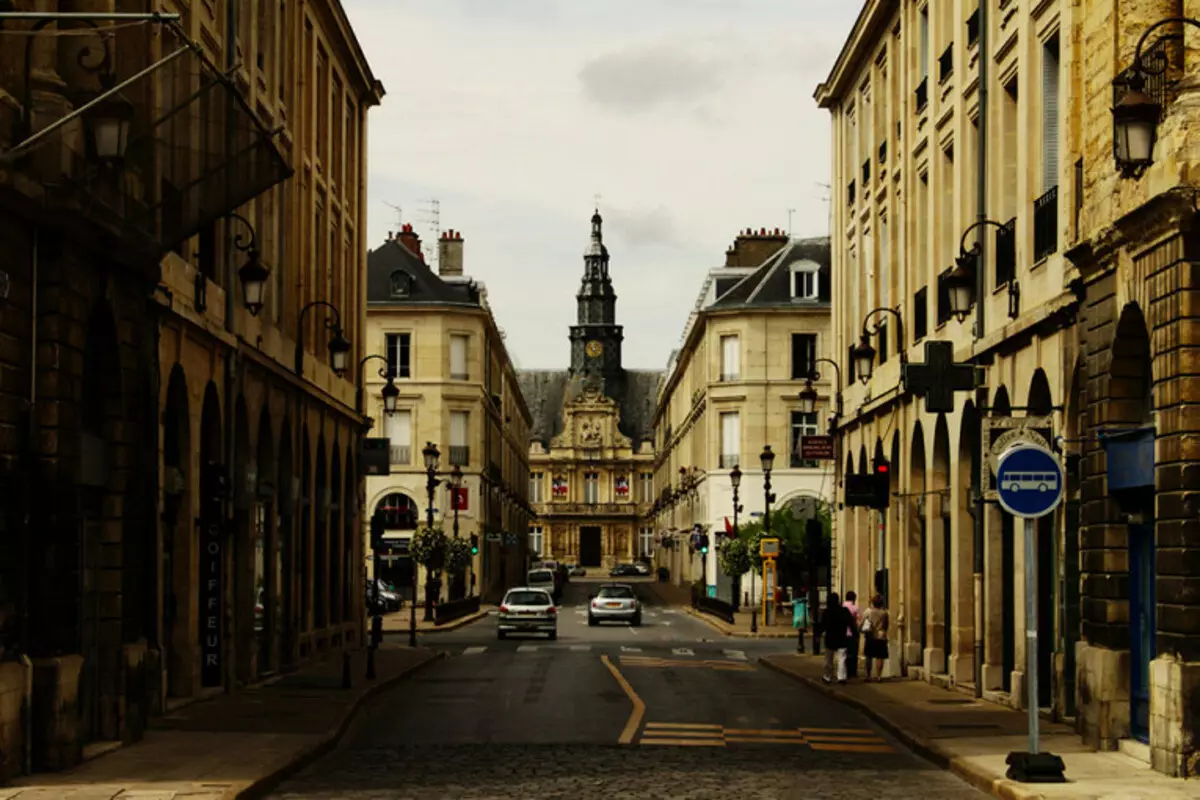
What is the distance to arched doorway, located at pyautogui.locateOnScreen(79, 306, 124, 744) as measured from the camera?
1941cm

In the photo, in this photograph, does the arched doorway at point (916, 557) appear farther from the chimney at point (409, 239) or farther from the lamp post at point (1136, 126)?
the chimney at point (409, 239)

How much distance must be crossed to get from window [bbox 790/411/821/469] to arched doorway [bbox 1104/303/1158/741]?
56511 mm

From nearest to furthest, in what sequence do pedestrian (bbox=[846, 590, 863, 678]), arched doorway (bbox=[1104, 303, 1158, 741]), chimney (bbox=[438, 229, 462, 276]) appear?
arched doorway (bbox=[1104, 303, 1158, 741]), pedestrian (bbox=[846, 590, 863, 678]), chimney (bbox=[438, 229, 462, 276])

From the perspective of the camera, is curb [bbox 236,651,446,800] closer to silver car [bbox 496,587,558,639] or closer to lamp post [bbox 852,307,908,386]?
lamp post [bbox 852,307,908,386]

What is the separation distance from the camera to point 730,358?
267 feet

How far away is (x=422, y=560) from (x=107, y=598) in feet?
166

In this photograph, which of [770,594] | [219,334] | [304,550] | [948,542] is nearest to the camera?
[219,334]

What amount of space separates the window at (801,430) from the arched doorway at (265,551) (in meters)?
44.5

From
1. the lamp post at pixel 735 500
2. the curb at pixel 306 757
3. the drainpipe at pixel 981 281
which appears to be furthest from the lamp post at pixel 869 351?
the lamp post at pixel 735 500

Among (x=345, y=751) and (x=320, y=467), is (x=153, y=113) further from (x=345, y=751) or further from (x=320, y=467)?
(x=320, y=467)

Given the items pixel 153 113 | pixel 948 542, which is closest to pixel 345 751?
pixel 153 113

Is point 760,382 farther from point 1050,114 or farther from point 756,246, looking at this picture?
point 1050,114

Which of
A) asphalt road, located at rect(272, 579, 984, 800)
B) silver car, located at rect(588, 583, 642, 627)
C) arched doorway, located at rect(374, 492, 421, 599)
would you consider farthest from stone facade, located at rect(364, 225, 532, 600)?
asphalt road, located at rect(272, 579, 984, 800)

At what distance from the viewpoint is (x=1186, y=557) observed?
17.5 meters
